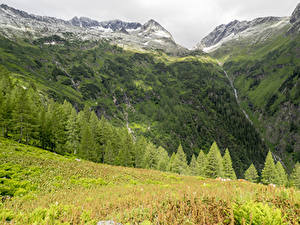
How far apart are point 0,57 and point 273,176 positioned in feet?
799

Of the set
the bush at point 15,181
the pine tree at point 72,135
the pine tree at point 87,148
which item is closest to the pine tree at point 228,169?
the pine tree at point 87,148

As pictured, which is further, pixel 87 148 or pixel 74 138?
pixel 74 138

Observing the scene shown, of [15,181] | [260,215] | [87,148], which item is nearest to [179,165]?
[87,148]

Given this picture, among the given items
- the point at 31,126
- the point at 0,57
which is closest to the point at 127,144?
the point at 31,126

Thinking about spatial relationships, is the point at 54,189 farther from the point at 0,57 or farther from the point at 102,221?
the point at 0,57

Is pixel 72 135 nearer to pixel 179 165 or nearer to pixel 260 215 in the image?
pixel 179 165

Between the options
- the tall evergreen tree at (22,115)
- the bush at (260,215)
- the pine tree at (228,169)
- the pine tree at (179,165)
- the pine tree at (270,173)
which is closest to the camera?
the bush at (260,215)

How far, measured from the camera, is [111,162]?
5500 centimetres

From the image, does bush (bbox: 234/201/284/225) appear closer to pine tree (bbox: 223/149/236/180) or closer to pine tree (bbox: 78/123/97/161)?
pine tree (bbox: 78/123/97/161)

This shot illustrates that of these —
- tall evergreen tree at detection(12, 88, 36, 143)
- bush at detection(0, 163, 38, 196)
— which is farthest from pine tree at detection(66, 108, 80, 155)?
bush at detection(0, 163, 38, 196)

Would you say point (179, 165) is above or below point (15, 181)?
below

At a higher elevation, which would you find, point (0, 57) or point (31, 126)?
point (0, 57)

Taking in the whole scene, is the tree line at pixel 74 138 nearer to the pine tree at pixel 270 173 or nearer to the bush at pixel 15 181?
the pine tree at pixel 270 173

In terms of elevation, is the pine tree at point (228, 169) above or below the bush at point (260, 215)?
below
